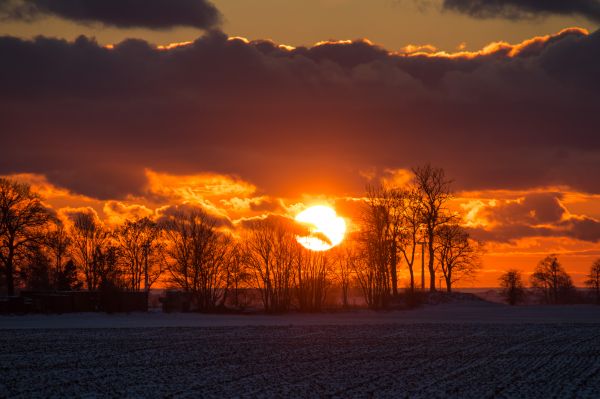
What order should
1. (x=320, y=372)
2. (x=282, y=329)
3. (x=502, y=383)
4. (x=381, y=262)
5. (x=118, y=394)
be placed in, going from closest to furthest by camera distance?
(x=118, y=394) → (x=502, y=383) → (x=320, y=372) → (x=282, y=329) → (x=381, y=262)

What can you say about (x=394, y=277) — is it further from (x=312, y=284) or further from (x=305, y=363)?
(x=305, y=363)

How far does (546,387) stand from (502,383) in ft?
4.45

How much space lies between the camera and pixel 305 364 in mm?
26938

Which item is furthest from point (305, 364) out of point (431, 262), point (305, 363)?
point (431, 262)

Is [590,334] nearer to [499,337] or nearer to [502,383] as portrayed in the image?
[499,337]

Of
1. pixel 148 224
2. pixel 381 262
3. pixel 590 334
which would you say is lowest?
pixel 590 334

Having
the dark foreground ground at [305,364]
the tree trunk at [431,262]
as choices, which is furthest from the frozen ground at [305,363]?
the tree trunk at [431,262]

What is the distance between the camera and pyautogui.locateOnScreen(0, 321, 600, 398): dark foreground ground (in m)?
20.7

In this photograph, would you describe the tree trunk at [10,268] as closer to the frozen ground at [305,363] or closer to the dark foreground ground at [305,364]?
the frozen ground at [305,363]

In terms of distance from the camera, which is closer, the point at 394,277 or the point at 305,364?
the point at 305,364

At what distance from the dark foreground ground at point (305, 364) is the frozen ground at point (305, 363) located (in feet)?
0.12

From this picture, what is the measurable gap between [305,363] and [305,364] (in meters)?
0.33

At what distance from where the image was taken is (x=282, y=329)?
157ft

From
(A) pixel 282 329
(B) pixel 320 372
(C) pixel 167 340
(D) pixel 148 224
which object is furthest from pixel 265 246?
(B) pixel 320 372
